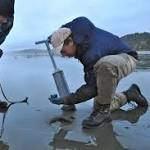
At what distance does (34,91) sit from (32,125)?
80.6 inches

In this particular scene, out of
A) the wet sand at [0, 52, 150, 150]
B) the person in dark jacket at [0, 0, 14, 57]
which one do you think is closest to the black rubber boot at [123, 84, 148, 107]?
the wet sand at [0, 52, 150, 150]

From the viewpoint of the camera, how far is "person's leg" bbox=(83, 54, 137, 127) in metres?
5.17

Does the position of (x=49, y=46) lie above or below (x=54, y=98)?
above

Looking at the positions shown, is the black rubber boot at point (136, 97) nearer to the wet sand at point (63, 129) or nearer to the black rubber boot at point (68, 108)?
the wet sand at point (63, 129)

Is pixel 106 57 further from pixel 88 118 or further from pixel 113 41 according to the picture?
pixel 88 118

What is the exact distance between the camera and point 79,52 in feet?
17.3

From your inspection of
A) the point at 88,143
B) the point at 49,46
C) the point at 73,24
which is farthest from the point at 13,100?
the point at 88,143

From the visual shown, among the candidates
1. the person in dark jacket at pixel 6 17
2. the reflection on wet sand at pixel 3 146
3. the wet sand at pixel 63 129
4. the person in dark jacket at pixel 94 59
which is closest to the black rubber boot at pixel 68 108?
the wet sand at pixel 63 129

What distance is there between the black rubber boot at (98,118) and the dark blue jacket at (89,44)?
0.27m

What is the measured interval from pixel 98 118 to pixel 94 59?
0.59m

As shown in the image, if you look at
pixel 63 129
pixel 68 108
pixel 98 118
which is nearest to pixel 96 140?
pixel 63 129

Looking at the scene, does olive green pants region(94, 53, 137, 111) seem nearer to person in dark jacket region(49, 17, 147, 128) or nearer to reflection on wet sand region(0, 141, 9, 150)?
person in dark jacket region(49, 17, 147, 128)

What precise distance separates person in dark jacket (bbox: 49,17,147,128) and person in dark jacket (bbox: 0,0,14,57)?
1043mm

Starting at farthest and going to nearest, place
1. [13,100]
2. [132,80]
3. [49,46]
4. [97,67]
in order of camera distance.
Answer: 1. [132,80]
2. [13,100]
3. [49,46]
4. [97,67]
